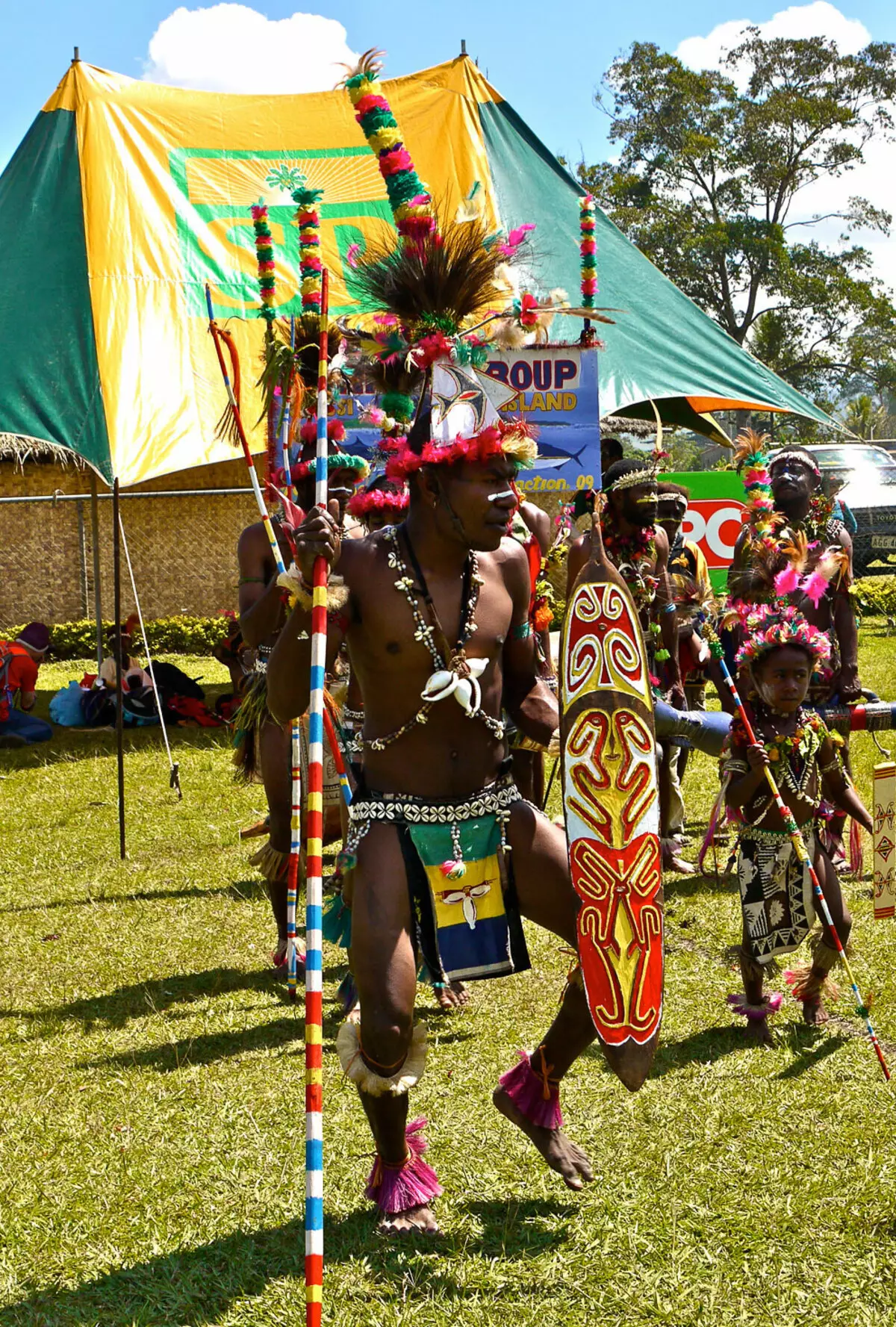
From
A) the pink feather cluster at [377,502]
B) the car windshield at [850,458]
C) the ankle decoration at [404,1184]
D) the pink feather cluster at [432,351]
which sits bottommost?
the ankle decoration at [404,1184]

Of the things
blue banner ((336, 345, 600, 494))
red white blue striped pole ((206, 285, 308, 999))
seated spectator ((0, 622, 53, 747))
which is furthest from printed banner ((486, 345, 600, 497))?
seated spectator ((0, 622, 53, 747))

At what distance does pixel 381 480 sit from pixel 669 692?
248cm

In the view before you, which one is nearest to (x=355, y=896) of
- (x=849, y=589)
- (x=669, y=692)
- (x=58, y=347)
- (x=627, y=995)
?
(x=627, y=995)

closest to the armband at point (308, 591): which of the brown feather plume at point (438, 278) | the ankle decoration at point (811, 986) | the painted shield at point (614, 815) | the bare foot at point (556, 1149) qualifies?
the painted shield at point (614, 815)

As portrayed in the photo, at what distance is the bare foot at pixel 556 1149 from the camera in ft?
12.4

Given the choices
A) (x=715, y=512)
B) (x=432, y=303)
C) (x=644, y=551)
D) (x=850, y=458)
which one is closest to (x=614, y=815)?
(x=432, y=303)

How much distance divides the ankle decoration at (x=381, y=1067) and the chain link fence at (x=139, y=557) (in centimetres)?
1497

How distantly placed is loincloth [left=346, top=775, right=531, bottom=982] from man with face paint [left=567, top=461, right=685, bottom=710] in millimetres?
3418

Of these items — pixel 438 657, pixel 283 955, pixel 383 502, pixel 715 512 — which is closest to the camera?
pixel 438 657

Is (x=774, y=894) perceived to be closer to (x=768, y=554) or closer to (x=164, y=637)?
(x=768, y=554)

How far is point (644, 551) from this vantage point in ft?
23.4

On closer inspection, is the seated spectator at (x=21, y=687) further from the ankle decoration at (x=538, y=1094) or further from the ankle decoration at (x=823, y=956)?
the ankle decoration at (x=538, y=1094)

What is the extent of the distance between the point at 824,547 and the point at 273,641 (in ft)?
7.98

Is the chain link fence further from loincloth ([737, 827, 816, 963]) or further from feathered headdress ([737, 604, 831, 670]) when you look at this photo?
loincloth ([737, 827, 816, 963])
